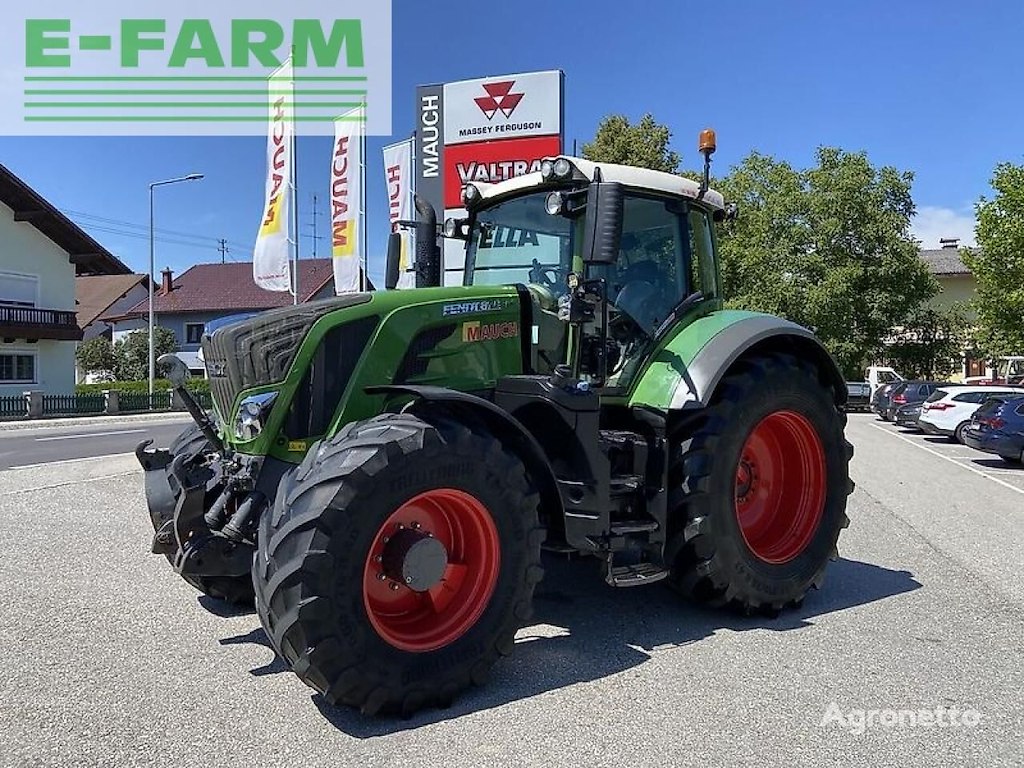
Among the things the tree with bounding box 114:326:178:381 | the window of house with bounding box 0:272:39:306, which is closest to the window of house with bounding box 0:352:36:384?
the window of house with bounding box 0:272:39:306

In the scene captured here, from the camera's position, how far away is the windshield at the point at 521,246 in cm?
478

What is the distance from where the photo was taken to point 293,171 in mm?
18172

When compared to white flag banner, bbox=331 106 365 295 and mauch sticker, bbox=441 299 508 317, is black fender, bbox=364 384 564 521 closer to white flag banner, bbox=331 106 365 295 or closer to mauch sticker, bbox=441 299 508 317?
mauch sticker, bbox=441 299 508 317

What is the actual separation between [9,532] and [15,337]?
26889 millimetres

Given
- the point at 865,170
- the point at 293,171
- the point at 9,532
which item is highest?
the point at 865,170

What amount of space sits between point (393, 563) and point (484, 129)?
31.3 feet

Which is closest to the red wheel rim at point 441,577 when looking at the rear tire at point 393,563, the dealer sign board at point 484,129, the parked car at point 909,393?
the rear tire at point 393,563

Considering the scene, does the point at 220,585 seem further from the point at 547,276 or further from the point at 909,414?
the point at 909,414

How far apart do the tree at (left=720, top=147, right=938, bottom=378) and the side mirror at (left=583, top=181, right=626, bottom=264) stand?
31566 mm

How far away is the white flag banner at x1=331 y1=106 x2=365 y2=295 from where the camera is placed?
54.9 feet

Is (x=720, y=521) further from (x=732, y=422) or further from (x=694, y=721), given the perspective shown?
(x=694, y=721)

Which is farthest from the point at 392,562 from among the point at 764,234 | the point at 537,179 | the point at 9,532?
the point at 764,234

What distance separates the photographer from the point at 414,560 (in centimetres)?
354

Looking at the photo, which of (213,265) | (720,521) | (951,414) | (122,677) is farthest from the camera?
(213,265)
